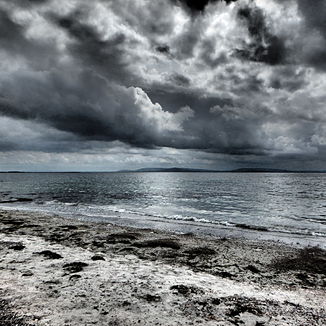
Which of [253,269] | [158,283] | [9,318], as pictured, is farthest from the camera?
[253,269]

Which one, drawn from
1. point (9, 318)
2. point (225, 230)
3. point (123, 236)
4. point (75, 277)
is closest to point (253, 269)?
point (75, 277)

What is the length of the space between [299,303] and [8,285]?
10.3 meters

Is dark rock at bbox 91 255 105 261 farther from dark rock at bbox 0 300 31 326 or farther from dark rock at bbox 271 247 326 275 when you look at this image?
dark rock at bbox 271 247 326 275

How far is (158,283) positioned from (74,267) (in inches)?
158

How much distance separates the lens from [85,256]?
12.7 metres

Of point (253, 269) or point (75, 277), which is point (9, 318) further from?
point (253, 269)

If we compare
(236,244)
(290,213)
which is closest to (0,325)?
(236,244)

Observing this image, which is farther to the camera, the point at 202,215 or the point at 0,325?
the point at 202,215

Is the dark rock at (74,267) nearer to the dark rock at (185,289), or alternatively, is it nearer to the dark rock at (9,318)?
the dark rock at (9,318)

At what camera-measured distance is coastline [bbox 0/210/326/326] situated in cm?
720

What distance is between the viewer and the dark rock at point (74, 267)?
10.5 m

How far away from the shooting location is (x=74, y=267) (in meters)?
10.9

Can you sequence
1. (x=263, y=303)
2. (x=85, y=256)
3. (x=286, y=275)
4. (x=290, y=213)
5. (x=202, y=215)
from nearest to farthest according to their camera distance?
(x=263, y=303) → (x=286, y=275) → (x=85, y=256) → (x=202, y=215) → (x=290, y=213)

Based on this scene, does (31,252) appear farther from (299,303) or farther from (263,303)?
(299,303)
